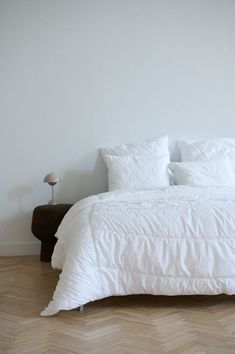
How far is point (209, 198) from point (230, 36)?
208 cm

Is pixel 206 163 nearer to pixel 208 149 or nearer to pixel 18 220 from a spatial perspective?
pixel 208 149

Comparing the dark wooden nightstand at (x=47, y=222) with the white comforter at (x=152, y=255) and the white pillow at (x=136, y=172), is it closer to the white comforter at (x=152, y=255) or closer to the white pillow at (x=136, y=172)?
the white pillow at (x=136, y=172)

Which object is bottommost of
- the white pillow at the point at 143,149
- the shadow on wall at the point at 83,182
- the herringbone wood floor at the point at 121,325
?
the herringbone wood floor at the point at 121,325

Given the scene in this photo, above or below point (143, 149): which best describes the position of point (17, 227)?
below

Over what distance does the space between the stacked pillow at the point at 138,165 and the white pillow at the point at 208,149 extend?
→ 19cm

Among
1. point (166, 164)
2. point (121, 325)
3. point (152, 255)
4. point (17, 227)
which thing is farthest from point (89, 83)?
point (121, 325)

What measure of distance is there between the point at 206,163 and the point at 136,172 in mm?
624

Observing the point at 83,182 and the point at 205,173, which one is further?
the point at 83,182

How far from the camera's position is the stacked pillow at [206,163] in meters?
3.64

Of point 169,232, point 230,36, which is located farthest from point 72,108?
point 169,232

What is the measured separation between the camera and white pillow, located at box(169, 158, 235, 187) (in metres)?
3.62

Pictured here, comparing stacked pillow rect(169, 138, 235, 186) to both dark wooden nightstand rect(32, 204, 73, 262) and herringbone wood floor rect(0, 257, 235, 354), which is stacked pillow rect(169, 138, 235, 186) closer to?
dark wooden nightstand rect(32, 204, 73, 262)

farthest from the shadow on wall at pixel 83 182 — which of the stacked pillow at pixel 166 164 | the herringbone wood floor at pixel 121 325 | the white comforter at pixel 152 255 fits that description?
the white comforter at pixel 152 255

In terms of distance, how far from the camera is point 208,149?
393cm
